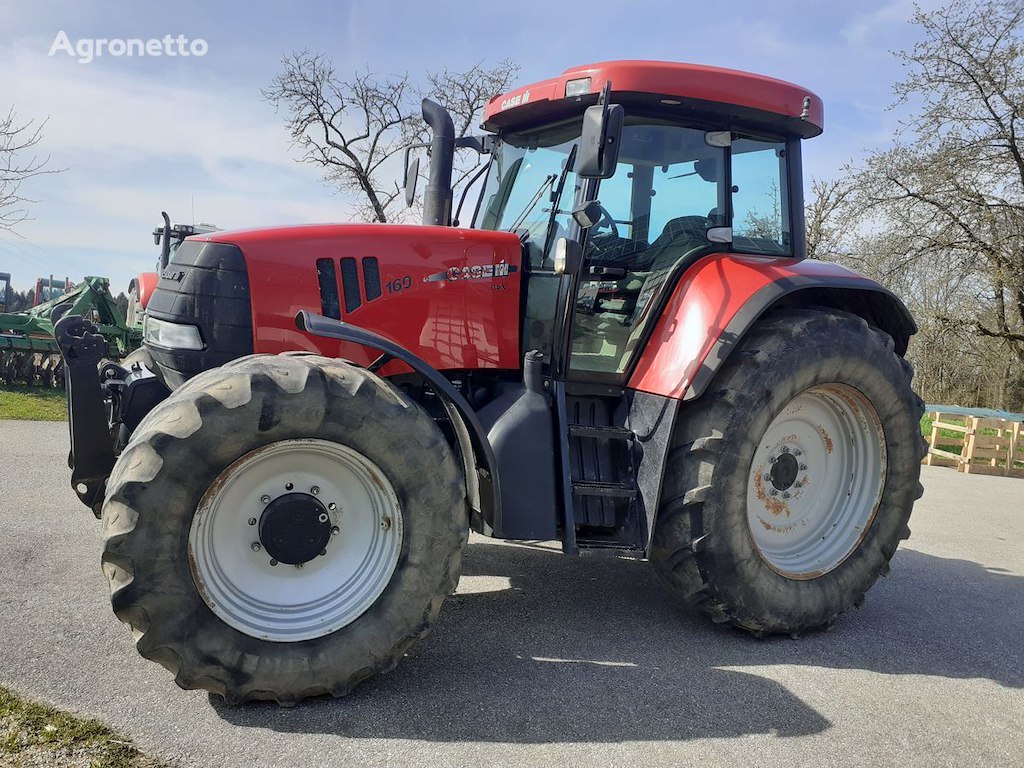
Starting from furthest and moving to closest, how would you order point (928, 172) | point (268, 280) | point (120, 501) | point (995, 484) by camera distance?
→ point (928, 172) → point (995, 484) → point (268, 280) → point (120, 501)

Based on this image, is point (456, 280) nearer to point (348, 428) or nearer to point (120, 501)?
point (348, 428)

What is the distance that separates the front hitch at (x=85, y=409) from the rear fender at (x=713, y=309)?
2570 mm

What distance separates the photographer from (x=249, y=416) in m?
3.03

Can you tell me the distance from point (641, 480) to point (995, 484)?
10.3 metres

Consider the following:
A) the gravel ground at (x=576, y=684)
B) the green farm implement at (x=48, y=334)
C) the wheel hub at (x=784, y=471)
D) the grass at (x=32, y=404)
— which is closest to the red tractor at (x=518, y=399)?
the wheel hub at (x=784, y=471)

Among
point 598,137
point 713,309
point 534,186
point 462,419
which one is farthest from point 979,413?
point 462,419

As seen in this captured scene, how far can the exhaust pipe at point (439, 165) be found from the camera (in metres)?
4.66

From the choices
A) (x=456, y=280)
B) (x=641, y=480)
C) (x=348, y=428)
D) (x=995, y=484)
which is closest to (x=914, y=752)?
(x=641, y=480)

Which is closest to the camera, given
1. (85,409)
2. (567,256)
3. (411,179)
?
(85,409)

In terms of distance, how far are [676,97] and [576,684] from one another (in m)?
2.86

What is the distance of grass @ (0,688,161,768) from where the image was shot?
8.48 ft

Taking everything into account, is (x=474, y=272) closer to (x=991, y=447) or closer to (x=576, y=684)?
(x=576, y=684)

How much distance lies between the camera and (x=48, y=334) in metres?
13.5

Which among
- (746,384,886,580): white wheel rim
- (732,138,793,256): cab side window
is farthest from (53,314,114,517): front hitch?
(732,138,793,256): cab side window
